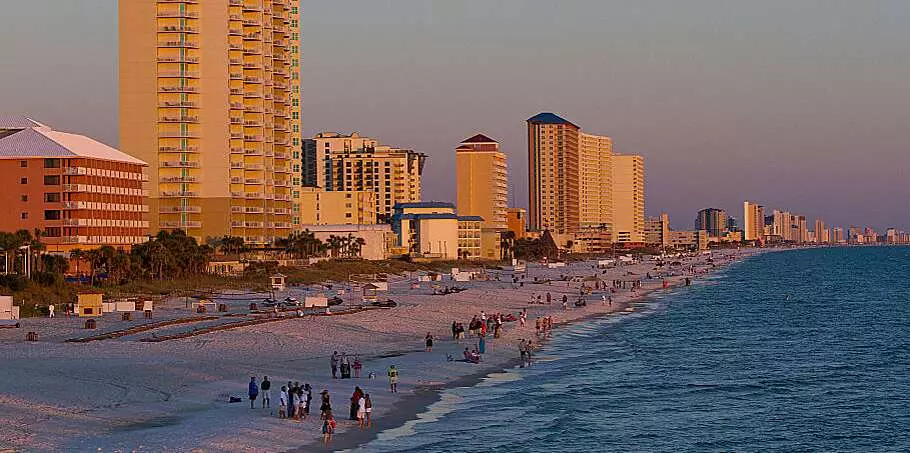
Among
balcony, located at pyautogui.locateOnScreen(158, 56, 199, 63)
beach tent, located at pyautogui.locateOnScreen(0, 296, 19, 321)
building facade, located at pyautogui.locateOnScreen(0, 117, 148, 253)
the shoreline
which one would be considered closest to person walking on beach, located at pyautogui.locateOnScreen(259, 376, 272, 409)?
Answer: the shoreline

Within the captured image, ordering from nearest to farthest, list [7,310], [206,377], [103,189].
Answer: [206,377], [7,310], [103,189]

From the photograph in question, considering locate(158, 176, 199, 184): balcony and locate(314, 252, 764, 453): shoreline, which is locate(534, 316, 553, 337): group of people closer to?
locate(314, 252, 764, 453): shoreline

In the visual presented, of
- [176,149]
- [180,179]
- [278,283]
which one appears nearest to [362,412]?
[278,283]

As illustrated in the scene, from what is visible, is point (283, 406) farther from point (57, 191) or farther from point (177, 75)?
point (177, 75)

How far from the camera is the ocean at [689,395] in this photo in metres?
39.1

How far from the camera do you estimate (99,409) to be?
130ft

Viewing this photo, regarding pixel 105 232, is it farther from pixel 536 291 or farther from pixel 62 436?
pixel 62 436

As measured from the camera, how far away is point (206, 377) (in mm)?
48656

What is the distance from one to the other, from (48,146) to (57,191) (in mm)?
5033

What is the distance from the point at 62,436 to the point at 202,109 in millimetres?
113324

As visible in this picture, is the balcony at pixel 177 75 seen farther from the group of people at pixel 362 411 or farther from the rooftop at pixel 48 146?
the group of people at pixel 362 411

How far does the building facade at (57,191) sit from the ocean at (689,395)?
5662 centimetres

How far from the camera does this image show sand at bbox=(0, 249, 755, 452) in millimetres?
35750

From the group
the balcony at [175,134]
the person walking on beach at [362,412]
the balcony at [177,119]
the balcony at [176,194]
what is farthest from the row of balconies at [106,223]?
the person walking on beach at [362,412]
